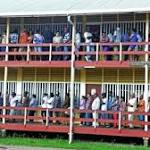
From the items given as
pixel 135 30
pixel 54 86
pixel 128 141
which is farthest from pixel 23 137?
pixel 135 30

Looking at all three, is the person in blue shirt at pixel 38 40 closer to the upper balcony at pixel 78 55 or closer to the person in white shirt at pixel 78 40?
the upper balcony at pixel 78 55

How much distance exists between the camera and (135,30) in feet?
89.1

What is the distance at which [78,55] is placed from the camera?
26.5m

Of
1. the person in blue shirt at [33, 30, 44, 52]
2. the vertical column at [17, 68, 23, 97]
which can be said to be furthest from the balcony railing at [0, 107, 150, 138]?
the person in blue shirt at [33, 30, 44, 52]

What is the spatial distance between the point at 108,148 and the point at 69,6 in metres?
7.61

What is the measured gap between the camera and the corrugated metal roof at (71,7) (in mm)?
25500

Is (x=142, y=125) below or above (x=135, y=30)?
below

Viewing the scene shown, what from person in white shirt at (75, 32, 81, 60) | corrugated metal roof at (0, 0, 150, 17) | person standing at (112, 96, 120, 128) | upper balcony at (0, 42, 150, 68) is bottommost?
person standing at (112, 96, 120, 128)

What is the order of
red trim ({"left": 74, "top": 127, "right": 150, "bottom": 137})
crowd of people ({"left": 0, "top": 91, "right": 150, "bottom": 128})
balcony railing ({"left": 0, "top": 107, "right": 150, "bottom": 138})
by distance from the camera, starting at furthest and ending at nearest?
crowd of people ({"left": 0, "top": 91, "right": 150, "bottom": 128})
balcony railing ({"left": 0, "top": 107, "right": 150, "bottom": 138})
red trim ({"left": 74, "top": 127, "right": 150, "bottom": 137})

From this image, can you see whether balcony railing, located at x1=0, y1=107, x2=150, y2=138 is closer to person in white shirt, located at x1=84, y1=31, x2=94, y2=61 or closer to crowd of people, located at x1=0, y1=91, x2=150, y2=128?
crowd of people, located at x1=0, y1=91, x2=150, y2=128

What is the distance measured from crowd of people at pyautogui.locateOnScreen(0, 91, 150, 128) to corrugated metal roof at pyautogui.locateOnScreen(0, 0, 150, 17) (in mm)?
3958

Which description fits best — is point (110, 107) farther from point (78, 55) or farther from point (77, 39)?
point (77, 39)

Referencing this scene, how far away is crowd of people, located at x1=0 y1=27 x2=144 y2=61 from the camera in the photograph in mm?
26234

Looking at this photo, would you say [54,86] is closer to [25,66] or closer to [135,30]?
[25,66]
